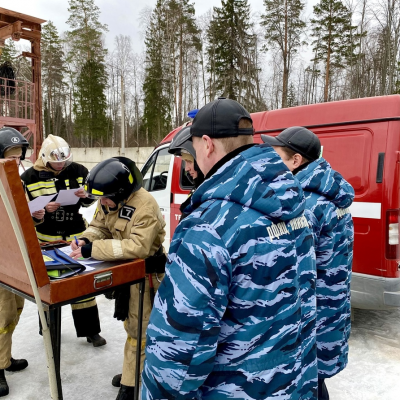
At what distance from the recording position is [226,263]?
100 cm

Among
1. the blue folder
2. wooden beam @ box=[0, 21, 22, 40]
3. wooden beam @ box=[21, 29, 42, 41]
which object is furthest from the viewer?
wooden beam @ box=[21, 29, 42, 41]

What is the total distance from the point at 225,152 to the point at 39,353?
10.5 feet

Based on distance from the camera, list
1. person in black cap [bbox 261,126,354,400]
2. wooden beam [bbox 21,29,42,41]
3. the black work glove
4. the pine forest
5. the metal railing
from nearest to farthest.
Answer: person in black cap [bbox 261,126,354,400], the black work glove, wooden beam [bbox 21,29,42,41], the metal railing, the pine forest

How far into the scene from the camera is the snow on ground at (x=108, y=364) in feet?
9.23

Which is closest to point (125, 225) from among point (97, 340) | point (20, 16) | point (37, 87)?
point (97, 340)

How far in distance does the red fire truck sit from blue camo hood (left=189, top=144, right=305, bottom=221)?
2794 mm

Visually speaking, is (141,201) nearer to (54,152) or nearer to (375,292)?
(54,152)

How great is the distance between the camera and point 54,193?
3.31 metres

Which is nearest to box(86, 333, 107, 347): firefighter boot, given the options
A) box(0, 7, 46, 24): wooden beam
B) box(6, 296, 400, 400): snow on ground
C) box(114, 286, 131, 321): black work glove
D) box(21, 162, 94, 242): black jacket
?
box(6, 296, 400, 400): snow on ground

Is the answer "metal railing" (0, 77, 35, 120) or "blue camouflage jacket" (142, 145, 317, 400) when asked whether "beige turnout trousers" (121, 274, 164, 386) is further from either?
"metal railing" (0, 77, 35, 120)

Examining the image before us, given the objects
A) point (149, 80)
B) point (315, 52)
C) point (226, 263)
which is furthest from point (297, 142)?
point (149, 80)

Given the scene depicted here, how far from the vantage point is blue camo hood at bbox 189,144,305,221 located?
3.42 ft

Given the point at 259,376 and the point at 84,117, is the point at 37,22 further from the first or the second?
the point at 84,117

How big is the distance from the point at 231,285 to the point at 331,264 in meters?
1.23
